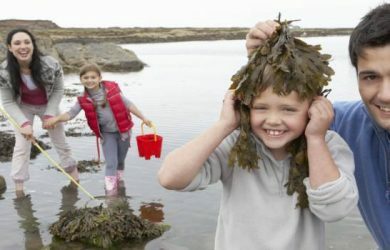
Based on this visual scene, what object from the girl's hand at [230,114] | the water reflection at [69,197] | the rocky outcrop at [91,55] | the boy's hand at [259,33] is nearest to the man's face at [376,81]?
the boy's hand at [259,33]

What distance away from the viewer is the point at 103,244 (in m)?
5.28

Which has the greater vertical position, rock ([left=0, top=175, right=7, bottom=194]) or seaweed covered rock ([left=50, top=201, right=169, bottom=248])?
seaweed covered rock ([left=50, top=201, right=169, bottom=248])

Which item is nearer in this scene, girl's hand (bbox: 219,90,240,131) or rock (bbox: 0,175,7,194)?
girl's hand (bbox: 219,90,240,131)

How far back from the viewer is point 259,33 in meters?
2.65

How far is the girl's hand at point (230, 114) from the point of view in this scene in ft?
8.55

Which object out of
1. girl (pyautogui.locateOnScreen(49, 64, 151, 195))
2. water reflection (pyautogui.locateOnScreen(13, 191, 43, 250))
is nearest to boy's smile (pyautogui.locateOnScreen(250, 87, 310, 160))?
water reflection (pyautogui.locateOnScreen(13, 191, 43, 250))

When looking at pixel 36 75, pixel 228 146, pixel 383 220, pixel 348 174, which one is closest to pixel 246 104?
pixel 228 146

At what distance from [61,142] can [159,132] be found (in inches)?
124

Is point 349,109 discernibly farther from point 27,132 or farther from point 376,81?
point 27,132

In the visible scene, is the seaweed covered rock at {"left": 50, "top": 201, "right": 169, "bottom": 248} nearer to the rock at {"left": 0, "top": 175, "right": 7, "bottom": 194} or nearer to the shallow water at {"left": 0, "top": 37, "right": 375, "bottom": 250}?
the shallow water at {"left": 0, "top": 37, "right": 375, "bottom": 250}

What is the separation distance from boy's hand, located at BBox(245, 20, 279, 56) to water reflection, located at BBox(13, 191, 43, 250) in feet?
11.7

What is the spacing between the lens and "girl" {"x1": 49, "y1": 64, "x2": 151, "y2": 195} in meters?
7.19

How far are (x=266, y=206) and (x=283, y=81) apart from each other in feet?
2.02

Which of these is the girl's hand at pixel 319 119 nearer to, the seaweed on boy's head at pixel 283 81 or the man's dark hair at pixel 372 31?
the seaweed on boy's head at pixel 283 81
